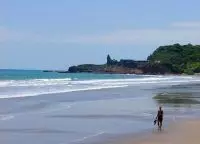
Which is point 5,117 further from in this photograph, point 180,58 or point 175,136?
point 180,58

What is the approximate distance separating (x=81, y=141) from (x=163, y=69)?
157 m

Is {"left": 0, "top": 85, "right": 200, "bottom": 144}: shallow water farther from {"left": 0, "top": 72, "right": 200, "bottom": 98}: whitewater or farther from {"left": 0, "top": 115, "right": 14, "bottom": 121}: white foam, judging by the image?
{"left": 0, "top": 72, "right": 200, "bottom": 98}: whitewater

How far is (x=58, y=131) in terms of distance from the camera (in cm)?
2028

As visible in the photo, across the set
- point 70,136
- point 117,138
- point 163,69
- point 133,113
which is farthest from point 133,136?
point 163,69

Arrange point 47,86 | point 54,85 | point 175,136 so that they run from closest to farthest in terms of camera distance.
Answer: point 175,136 < point 47,86 < point 54,85

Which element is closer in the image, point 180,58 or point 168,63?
point 168,63

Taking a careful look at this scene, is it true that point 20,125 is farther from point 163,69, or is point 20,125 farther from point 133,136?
point 163,69

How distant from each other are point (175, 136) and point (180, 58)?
A: 16335 centimetres

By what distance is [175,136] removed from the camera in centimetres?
1939

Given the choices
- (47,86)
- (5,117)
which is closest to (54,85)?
→ (47,86)

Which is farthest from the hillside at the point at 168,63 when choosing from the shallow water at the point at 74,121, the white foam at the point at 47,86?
the shallow water at the point at 74,121

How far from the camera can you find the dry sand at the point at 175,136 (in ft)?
59.5

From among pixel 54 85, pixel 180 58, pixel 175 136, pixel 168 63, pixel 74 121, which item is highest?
pixel 180 58

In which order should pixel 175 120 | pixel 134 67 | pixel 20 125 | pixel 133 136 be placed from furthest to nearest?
pixel 134 67 → pixel 175 120 → pixel 20 125 → pixel 133 136
